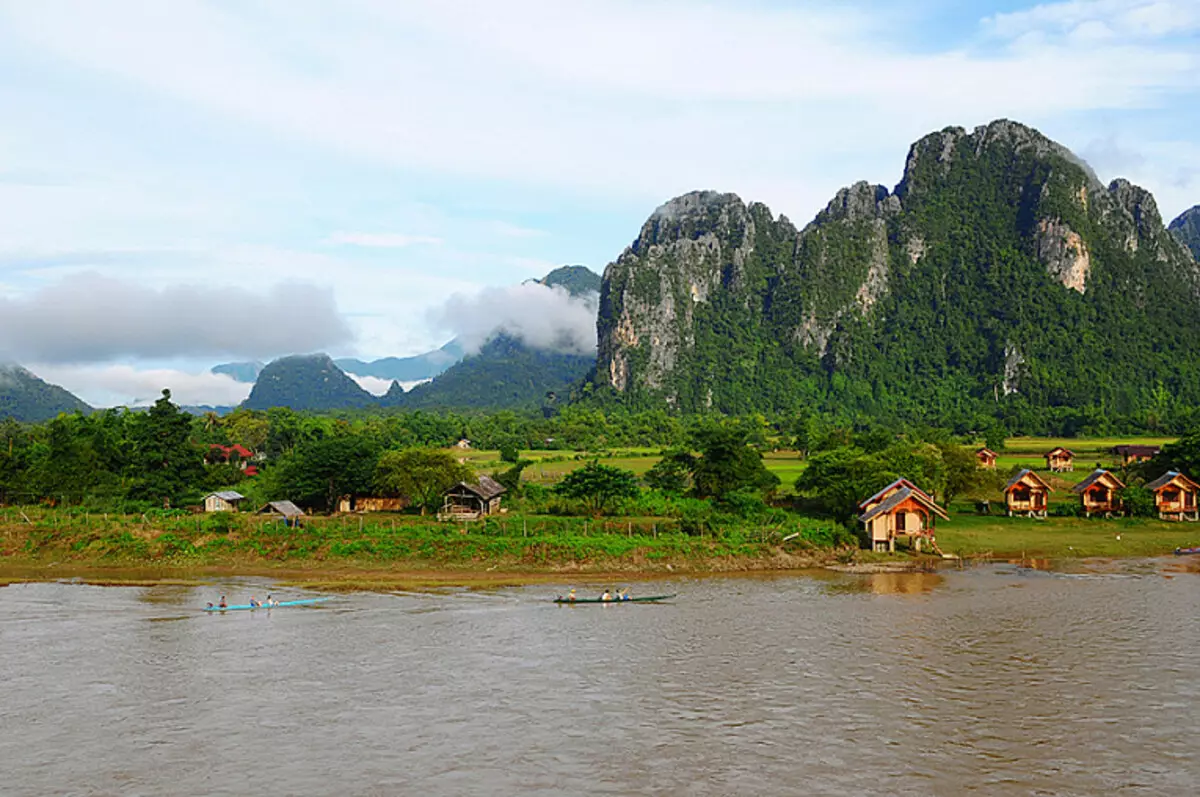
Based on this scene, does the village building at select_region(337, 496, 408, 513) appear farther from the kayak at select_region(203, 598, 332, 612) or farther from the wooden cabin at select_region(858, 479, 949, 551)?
the wooden cabin at select_region(858, 479, 949, 551)

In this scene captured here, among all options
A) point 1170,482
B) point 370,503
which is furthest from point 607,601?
point 1170,482

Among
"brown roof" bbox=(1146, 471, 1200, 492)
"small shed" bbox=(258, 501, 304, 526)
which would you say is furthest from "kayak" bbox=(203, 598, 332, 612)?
"brown roof" bbox=(1146, 471, 1200, 492)

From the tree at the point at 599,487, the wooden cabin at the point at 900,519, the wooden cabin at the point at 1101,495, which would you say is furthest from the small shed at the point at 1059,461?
the tree at the point at 599,487

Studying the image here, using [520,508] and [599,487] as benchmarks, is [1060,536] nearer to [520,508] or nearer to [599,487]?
[599,487]

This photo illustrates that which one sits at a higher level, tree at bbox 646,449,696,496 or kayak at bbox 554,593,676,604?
tree at bbox 646,449,696,496

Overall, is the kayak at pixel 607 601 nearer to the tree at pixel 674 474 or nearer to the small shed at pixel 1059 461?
the tree at pixel 674 474

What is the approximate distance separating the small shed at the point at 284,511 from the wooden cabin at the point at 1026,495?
37631 millimetres

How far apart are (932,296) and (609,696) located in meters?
181

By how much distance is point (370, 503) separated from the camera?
55.1 metres

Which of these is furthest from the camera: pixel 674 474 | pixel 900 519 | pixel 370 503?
pixel 674 474

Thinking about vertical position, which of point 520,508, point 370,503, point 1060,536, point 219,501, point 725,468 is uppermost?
point 725,468

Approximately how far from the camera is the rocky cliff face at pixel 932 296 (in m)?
169

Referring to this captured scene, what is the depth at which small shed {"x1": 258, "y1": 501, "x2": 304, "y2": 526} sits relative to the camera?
45.8 m

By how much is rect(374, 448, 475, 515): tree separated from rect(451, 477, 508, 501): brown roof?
0.95 metres
